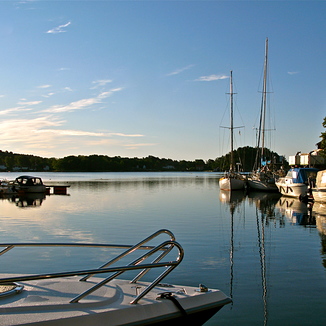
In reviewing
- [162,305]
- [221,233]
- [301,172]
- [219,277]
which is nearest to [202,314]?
[162,305]

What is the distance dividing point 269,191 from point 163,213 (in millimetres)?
27280

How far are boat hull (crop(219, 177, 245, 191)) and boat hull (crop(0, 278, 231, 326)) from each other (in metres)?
50.2

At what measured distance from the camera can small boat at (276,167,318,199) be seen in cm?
4231

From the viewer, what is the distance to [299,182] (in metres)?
43.5

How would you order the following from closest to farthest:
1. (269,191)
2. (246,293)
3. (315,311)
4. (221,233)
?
(315,311)
(246,293)
(221,233)
(269,191)

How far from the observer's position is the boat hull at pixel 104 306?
215 inches

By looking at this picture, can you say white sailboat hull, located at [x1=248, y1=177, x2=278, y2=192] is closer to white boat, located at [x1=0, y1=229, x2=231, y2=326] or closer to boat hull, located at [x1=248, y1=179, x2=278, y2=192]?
boat hull, located at [x1=248, y1=179, x2=278, y2=192]

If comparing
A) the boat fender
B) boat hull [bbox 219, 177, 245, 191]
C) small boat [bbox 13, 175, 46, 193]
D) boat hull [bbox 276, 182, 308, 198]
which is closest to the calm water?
the boat fender

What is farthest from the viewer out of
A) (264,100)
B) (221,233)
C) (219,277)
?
(264,100)

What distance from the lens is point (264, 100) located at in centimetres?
6056

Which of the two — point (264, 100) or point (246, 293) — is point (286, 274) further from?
point (264, 100)

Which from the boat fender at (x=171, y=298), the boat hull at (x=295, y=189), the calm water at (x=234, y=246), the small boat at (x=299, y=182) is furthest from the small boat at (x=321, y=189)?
the boat fender at (x=171, y=298)

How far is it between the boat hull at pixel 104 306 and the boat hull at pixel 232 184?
165 ft

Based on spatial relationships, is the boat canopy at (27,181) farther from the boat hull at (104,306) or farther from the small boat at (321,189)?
the boat hull at (104,306)
